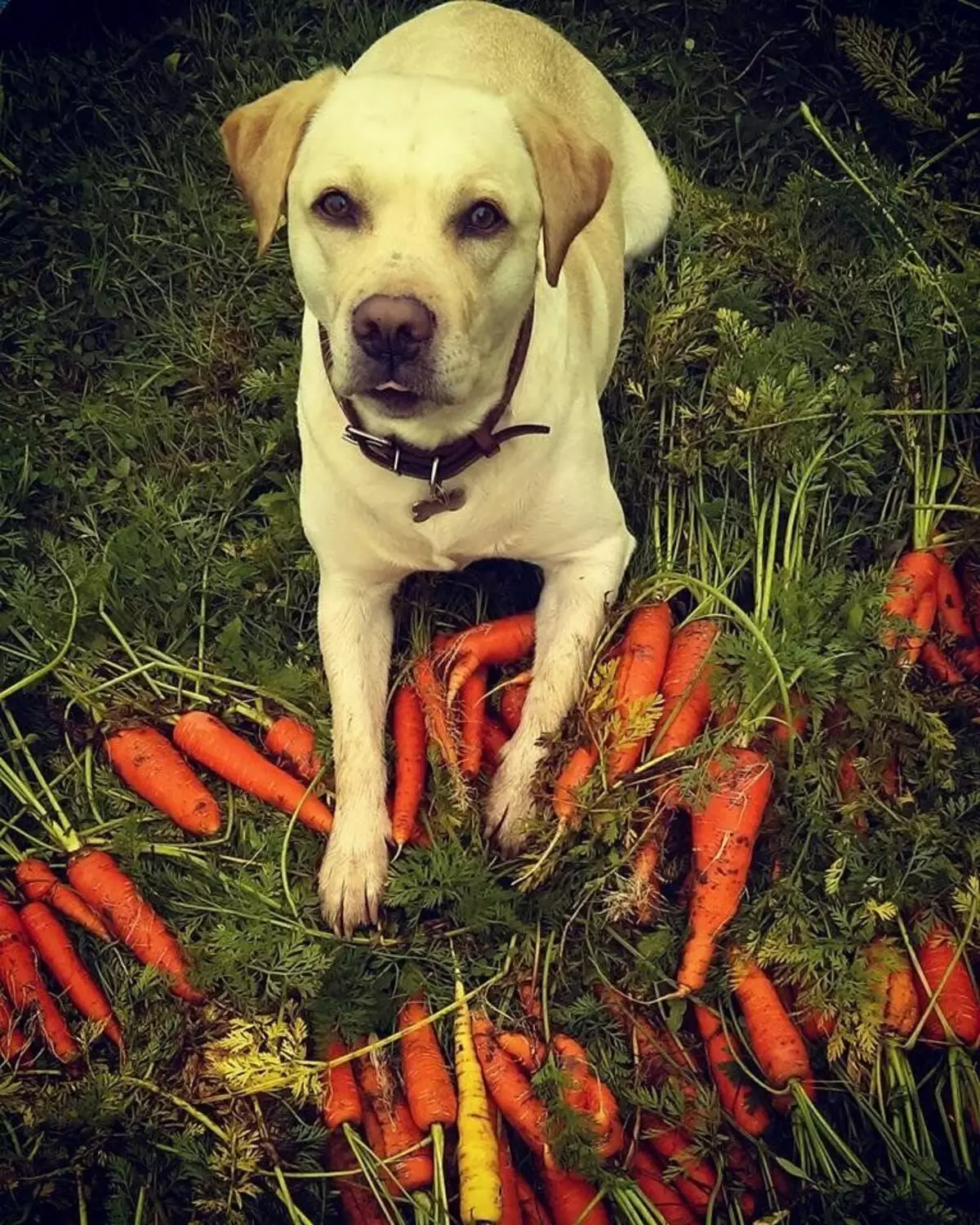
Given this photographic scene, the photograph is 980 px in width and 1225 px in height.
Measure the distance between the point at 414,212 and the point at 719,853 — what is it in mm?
1410

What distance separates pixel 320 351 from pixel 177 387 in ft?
4.20

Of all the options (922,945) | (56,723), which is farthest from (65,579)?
(922,945)

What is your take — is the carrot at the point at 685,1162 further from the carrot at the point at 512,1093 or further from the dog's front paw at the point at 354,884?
the dog's front paw at the point at 354,884

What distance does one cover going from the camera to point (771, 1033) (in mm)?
2463

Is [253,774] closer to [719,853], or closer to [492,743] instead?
[492,743]

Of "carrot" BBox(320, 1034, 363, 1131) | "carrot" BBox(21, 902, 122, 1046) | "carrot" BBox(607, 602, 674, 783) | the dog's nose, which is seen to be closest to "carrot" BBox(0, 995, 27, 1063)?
"carrot" BBox(21, 902, 122, 1046)

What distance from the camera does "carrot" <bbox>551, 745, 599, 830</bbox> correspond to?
2600 millimetres

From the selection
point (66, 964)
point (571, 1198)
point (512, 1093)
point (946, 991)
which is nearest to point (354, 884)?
point (512, 1093)

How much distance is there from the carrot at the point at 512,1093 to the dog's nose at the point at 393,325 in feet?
4.56

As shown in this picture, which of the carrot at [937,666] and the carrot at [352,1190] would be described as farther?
the carrot at [937,666]

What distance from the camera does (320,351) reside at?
8.20 feet

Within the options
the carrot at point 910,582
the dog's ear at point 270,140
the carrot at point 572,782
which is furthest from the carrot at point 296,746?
the carrot at point 910,582

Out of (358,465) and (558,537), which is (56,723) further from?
(558,537)

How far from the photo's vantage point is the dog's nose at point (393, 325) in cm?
207
